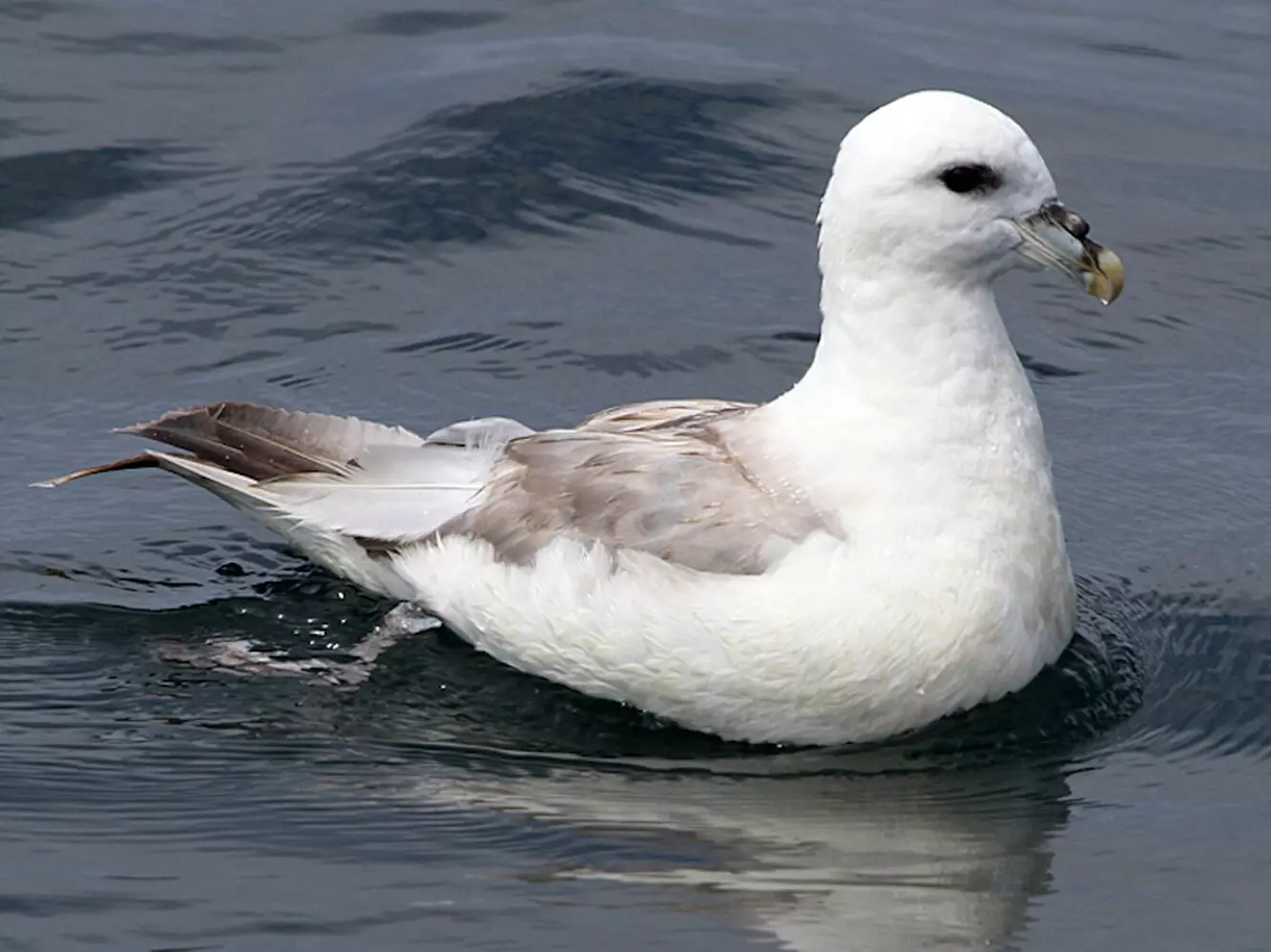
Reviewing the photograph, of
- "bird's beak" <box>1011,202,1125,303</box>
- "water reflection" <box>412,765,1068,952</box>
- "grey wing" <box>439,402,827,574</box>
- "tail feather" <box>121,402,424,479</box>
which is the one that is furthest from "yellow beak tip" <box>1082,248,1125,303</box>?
"tail feather" <box>121,402,424,479</box>

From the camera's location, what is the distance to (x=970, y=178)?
5797 mm

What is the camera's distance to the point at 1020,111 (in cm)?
1032

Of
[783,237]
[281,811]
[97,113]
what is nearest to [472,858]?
[281,811]

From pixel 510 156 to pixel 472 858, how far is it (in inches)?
199

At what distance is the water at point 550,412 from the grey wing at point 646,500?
451mm

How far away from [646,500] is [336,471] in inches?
41.1

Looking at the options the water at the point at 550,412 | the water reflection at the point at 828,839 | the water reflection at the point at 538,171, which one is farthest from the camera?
the water reflection at the point at 538,171

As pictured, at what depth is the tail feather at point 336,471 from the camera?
6.53m

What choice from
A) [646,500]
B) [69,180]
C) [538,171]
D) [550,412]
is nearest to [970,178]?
[646,500]

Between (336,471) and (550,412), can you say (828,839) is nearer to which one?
(336,471)

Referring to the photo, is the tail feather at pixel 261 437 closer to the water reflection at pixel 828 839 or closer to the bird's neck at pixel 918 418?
the water reflection at pixel 828 839

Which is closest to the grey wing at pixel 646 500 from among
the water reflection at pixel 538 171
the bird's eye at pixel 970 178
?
the bird's eye at pixel 970 178

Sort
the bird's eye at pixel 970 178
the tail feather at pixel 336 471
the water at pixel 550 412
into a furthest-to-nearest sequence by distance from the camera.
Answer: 1. the tail feather at pixel 336 471
2. the bird's eye at pixel 970 178
3. the water at pixel 550 412

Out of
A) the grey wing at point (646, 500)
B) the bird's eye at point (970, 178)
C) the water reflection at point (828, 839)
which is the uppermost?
the bird's eye at point (970, 178)
